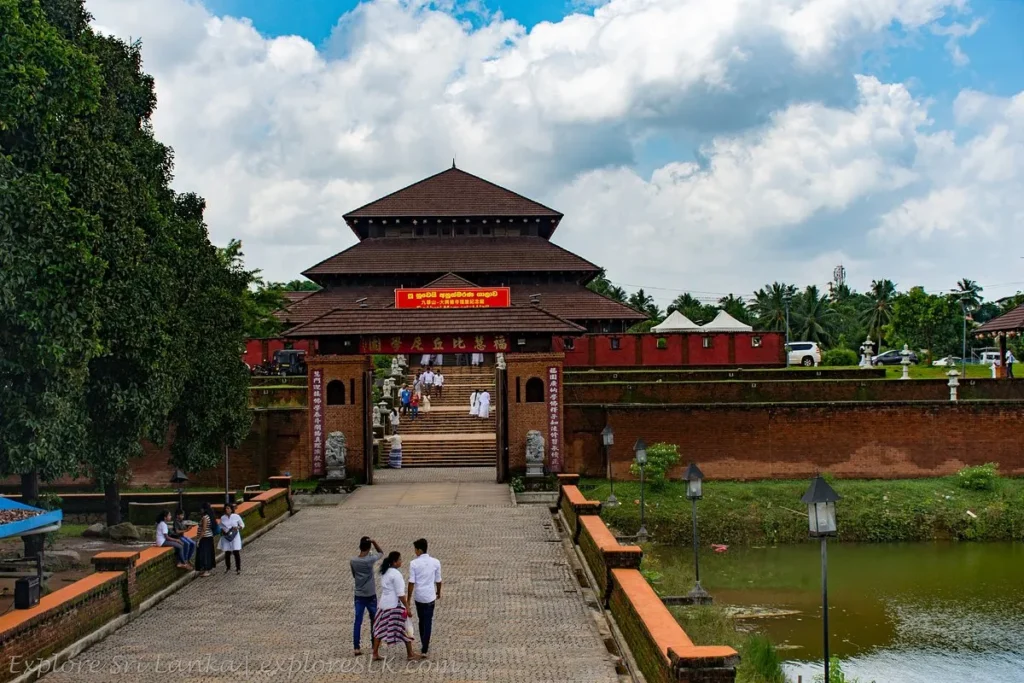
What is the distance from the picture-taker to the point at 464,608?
1307 centimetres

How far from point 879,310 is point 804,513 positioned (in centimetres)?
5054

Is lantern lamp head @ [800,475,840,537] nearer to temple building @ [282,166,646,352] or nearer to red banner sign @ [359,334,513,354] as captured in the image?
red banner sign @ [359,334,513,354]

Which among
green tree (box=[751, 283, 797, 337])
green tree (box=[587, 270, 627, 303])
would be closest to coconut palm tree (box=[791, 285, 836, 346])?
green tree (box=[751, 283, 797, 337])

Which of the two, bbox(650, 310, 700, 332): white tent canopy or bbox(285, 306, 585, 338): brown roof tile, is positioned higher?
bbox(650, 310, 700, 332): white tent canopy

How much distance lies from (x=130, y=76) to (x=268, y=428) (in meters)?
11.1

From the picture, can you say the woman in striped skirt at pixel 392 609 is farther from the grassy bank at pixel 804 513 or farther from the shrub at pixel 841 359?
the shrub at pixel 841 359

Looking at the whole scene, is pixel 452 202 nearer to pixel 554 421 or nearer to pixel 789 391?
pixel 789 391

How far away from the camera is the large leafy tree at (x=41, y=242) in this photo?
14.1 m

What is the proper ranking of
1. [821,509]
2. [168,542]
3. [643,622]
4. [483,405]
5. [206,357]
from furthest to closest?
[483,405] → [206,357] → [168,542] → [821,509] → [643,622]

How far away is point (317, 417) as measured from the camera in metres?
24.7

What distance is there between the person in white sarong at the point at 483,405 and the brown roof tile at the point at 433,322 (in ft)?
24.5

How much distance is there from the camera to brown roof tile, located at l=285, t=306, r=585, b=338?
24203 mm

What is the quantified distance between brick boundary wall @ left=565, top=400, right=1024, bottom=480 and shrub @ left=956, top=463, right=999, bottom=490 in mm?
693

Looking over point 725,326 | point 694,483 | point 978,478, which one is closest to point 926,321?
point 725,326
